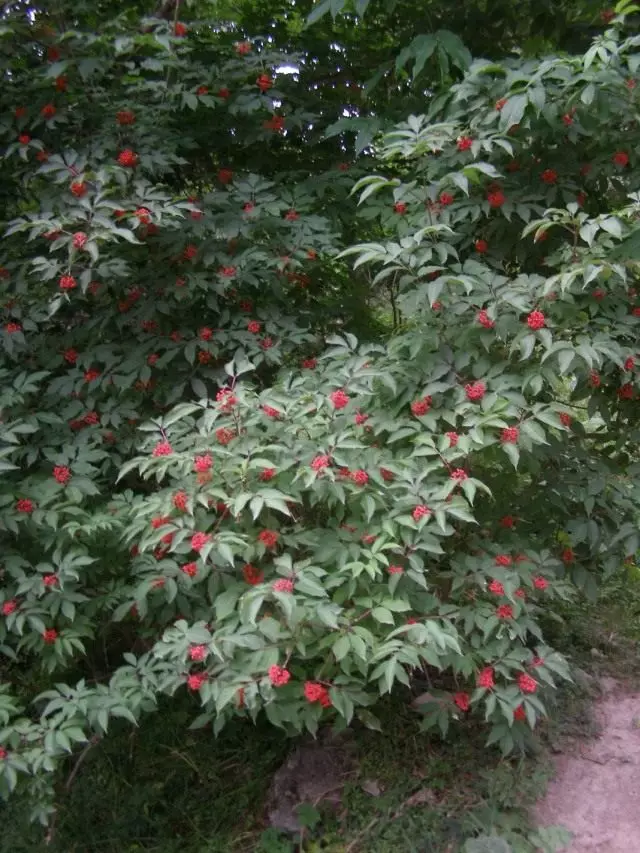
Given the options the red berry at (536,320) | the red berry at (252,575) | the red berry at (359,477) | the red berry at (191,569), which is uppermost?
the red berry at (536,320)

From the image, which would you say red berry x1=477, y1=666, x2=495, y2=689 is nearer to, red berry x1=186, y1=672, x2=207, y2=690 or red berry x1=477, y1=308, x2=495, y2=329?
red berry x1=186, y1=672, x2=207, y2=690

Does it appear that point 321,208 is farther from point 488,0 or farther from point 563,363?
point 563,363

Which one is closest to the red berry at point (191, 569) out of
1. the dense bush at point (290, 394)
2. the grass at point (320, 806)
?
the dense bush at point (290, 394)

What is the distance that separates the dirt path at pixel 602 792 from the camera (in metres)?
2.66

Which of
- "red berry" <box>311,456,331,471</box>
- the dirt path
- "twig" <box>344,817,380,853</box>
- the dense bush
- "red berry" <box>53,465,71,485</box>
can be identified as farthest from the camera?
"twig" <box>344,817,380,853</box>

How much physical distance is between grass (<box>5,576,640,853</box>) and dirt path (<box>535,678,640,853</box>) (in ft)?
0.22

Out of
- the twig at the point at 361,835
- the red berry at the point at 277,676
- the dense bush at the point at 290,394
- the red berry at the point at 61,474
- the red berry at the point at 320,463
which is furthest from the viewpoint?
the twig at the point at 361,835

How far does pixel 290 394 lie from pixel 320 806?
4.90 ft

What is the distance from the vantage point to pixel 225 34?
354 centimetres

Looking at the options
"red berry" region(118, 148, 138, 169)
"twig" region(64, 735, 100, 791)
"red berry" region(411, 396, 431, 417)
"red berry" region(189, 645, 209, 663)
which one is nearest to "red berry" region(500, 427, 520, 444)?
"red berry" region(411, 396, 431, 417)

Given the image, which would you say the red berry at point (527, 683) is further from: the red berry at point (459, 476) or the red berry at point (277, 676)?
the red berry at point (277, 676)

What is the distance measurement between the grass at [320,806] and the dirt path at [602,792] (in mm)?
67

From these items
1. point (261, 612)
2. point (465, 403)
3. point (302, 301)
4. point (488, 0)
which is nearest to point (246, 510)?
point (261, 612)

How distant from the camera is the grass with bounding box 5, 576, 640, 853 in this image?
276 centimetres
